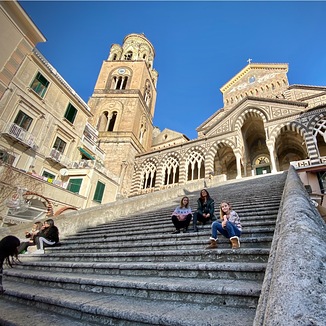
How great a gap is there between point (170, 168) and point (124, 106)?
38.5 feet

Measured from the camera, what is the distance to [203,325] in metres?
1.44

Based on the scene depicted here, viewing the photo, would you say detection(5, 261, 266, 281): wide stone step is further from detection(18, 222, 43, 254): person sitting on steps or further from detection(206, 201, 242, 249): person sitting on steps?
detection(18, 222, 43, 254): person sitting on steps

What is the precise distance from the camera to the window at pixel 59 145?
16409 mm

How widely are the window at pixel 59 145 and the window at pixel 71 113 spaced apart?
83.4 inches

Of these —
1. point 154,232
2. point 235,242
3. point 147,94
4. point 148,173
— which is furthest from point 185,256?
point 147,94

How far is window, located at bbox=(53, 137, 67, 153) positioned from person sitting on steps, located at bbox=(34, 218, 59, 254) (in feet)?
40.8

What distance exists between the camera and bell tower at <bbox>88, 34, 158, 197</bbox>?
952 inches

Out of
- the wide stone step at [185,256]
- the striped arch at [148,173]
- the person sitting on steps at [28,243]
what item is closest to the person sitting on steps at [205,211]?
the wide stone step at [185,256]

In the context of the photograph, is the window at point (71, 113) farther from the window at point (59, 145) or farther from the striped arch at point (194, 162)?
the striped arch at point (194, 162)

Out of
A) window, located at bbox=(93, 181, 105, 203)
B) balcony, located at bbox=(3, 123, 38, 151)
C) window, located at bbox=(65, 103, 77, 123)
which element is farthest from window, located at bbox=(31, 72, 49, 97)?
window, located at bbox=(93, 181, 105, 203)

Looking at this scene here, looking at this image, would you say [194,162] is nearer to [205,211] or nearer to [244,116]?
[244,116]

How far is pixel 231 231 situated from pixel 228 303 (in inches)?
54.8

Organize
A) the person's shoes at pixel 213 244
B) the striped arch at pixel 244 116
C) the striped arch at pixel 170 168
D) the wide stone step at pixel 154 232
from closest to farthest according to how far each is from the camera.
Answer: the person's shoes at pixel 213 244 < the wide stone step at pixel 154 232 < the striped arch at pixel 244 116 < the striped arch at pixel 170 168

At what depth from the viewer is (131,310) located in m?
1.81
